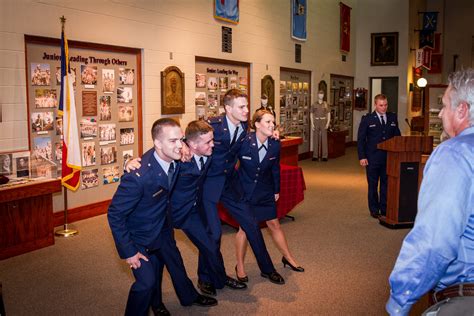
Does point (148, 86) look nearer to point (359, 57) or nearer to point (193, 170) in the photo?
point (193, 170)

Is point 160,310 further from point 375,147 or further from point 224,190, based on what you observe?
point 375,147

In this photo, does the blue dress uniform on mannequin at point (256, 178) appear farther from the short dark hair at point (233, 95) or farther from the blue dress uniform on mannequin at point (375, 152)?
the blue dress uniform on mannequin at point (375, 152)

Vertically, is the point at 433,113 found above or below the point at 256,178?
above

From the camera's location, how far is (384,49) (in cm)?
1888

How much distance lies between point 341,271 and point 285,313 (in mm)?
1205

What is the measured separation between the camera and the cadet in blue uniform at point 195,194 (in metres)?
3.99

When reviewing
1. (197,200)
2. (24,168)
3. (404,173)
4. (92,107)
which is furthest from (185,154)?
(92,107)

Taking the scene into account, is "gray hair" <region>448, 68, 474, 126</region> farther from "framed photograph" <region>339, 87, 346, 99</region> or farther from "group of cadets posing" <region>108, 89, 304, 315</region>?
"framed photograph" <region>339, 87, 346, 99</region>

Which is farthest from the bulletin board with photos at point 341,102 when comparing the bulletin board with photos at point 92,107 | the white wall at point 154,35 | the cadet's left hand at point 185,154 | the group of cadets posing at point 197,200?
the cadet's left hand at point 185,154

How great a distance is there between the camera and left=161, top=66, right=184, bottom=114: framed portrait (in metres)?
8.76

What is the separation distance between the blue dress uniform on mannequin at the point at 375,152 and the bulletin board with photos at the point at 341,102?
903cm

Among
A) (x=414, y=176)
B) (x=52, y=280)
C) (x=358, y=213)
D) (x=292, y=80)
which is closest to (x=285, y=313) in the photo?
(x=52, y=280)

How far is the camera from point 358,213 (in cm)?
777

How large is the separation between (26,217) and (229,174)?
2541 mm
